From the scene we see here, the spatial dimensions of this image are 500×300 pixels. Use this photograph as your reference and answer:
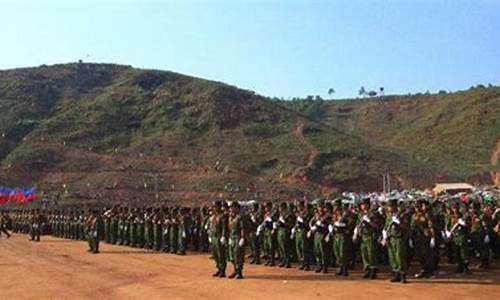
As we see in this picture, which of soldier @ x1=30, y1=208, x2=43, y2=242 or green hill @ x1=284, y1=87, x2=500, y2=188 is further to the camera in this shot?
green hill @ x1=284, y1=87, x2=500, y2=188

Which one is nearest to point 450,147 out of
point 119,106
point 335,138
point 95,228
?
point 335,138

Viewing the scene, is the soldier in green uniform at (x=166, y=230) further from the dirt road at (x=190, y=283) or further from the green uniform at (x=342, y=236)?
the green uniform at (x=342, y=236)

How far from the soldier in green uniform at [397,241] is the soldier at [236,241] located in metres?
3.26

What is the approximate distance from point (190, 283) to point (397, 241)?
469 cm

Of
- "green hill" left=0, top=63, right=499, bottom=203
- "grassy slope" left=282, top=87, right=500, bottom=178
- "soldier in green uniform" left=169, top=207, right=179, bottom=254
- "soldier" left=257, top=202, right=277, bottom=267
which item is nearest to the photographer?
"soldier" left=257, top=202, right=277, bottom=267

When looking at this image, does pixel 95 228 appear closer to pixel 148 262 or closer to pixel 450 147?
pixel 148 262

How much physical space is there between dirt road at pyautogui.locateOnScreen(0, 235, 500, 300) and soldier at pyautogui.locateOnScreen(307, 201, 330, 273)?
0.43 m

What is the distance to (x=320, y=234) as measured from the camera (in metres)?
17.5

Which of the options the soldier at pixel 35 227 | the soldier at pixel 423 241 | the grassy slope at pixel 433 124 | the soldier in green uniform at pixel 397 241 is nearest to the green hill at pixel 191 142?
the grassy slope at pixel 433 124

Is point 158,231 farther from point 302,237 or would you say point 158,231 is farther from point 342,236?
point 342,236

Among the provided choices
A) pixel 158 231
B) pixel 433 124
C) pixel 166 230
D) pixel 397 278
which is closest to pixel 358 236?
pixel 397 278

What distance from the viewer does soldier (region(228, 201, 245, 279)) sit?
1659 centimetres

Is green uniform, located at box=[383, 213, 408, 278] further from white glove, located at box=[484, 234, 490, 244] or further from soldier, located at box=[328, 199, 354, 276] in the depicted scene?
white glove, located at box=[484, 234, 490, 244]

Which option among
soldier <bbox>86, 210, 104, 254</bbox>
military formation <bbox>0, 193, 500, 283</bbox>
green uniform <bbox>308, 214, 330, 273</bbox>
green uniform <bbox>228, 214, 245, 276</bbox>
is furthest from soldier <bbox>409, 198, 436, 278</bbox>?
soldier <bbox>86, 210, 104, 254</bbox>
